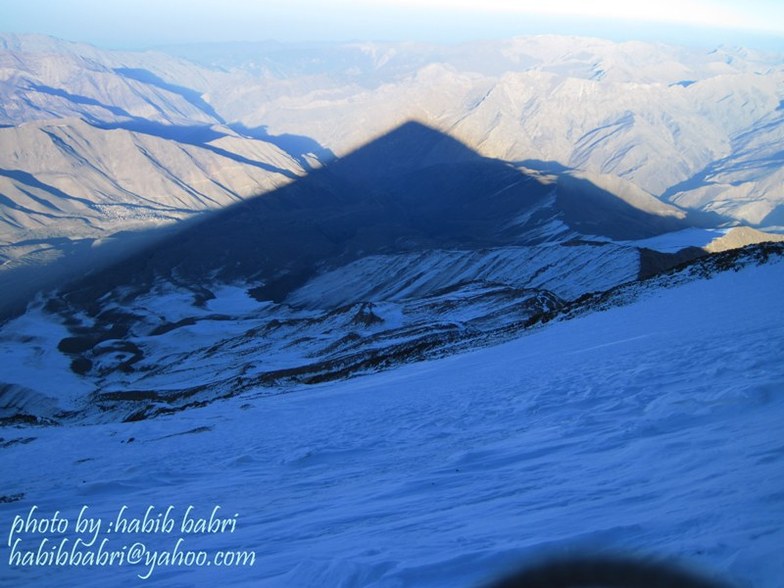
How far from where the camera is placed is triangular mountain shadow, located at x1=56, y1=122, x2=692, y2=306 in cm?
9888

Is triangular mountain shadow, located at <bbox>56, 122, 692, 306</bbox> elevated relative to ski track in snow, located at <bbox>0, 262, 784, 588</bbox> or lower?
lower

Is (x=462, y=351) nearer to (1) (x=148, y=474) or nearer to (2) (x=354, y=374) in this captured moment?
(2) (x=354, y=374)

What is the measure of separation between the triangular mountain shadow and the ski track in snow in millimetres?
71807

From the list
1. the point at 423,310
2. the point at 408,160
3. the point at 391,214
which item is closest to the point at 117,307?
the point at 423,310

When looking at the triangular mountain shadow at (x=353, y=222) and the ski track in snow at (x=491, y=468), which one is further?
the triangular mountain shadow at (x=353, y=222)

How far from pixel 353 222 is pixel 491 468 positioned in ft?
407

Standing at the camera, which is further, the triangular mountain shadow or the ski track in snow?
the triangular mountain shadow

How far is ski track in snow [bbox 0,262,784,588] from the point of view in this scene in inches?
231

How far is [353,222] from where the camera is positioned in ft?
432

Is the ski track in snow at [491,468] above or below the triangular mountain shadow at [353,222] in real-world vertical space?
above

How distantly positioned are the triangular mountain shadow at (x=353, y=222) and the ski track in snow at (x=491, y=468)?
71.8m

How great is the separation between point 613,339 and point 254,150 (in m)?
174

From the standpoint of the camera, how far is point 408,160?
607 feet

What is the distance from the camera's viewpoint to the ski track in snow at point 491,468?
19.3ft
